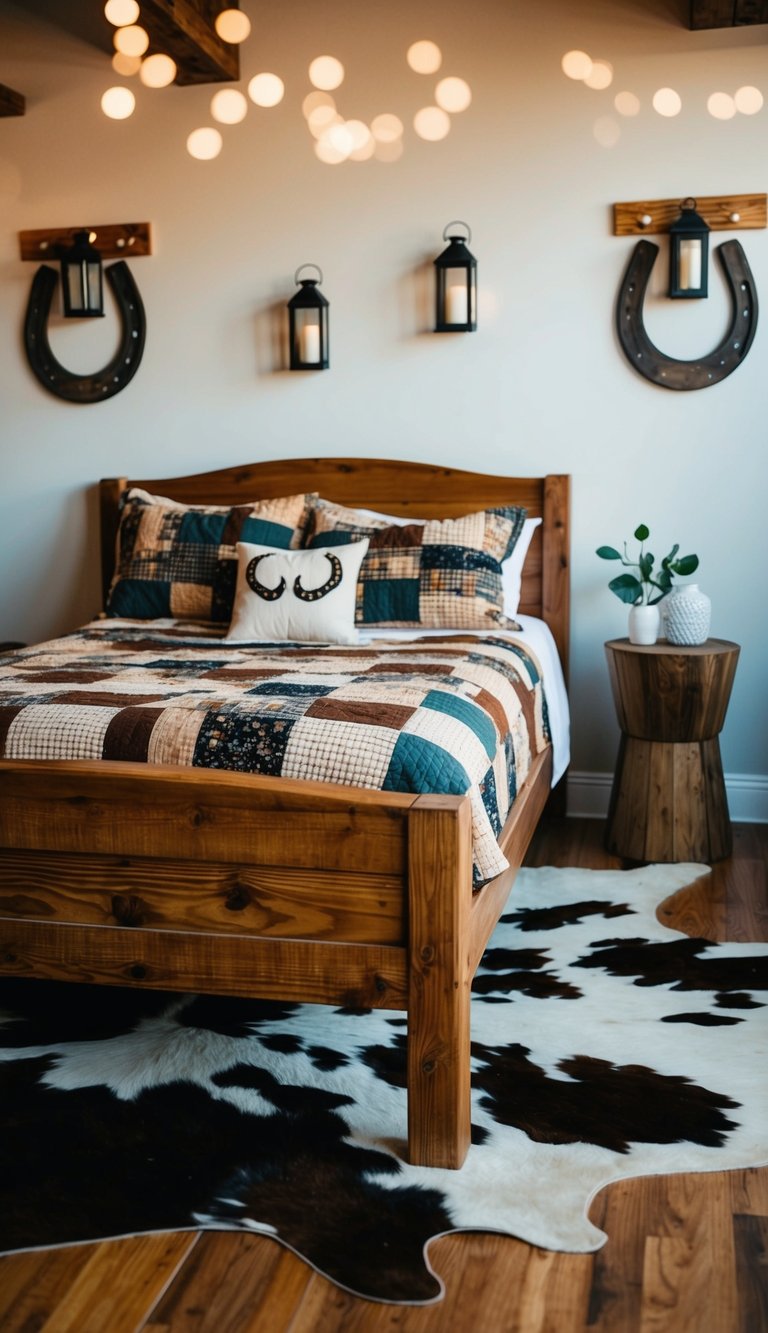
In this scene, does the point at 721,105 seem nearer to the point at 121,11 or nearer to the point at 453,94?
the point at 453,94

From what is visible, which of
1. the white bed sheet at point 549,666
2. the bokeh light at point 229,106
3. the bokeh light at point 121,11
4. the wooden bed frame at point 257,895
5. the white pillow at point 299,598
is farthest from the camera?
the bokeh light at point 229,106

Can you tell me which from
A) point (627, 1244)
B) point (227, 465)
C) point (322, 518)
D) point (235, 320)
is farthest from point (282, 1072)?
point (235, 320)

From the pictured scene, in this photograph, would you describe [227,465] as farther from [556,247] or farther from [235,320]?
[556,247]

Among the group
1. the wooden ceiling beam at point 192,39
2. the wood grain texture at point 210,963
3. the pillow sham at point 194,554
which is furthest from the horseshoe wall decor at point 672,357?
the wood grain texture at point 210,963

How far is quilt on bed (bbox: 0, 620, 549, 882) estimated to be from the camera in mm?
1891

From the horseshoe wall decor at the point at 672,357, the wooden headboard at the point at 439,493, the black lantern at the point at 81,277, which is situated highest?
the black lantern at the point at 81,277

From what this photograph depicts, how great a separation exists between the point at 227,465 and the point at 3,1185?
2647mm

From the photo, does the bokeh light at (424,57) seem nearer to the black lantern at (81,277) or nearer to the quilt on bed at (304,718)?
the black lantern at (81,277)

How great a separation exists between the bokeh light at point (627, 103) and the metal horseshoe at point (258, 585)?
174 centimetres

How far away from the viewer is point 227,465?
3.90m

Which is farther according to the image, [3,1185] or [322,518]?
[322,518]

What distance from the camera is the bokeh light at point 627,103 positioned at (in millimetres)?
3451

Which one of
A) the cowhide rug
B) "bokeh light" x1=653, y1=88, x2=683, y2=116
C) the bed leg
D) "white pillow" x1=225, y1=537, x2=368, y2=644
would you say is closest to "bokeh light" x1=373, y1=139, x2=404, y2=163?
"bokeh light" x1=653, y1=88, x2=683, y2=116

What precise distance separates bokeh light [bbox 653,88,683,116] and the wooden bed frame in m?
2.61
